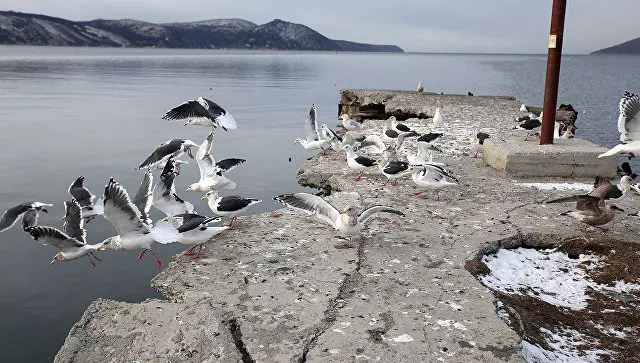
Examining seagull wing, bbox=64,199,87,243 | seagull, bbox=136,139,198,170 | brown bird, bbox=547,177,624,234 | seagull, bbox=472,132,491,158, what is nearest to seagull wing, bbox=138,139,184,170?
seagull, bbox=136,139,198,170

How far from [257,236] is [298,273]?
1209 millimetres

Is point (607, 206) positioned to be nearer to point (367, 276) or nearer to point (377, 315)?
point (367, 276)

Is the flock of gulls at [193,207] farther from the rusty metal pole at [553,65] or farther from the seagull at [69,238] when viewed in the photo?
the rusty metal pole at [553,65]

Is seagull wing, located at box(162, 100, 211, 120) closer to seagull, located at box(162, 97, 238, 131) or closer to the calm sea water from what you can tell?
seagull, located at box(162, 97, 238, 131)

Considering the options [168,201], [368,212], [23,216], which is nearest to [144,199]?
[168,201]

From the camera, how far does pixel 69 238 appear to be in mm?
5797

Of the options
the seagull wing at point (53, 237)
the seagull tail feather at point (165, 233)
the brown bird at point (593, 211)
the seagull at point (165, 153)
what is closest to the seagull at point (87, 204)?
the seagull wing at point (53, 237)

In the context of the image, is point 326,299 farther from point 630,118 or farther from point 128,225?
point 630,118

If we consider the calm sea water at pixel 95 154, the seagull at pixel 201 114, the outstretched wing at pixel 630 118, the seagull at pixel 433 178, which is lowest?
the calm sea water at pixel 95 154

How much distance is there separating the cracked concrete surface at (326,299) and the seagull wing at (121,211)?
0.56 m

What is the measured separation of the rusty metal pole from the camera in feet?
30.1

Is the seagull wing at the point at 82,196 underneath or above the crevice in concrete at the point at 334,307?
above

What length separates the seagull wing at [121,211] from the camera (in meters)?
5.30

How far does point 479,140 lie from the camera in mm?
11055
